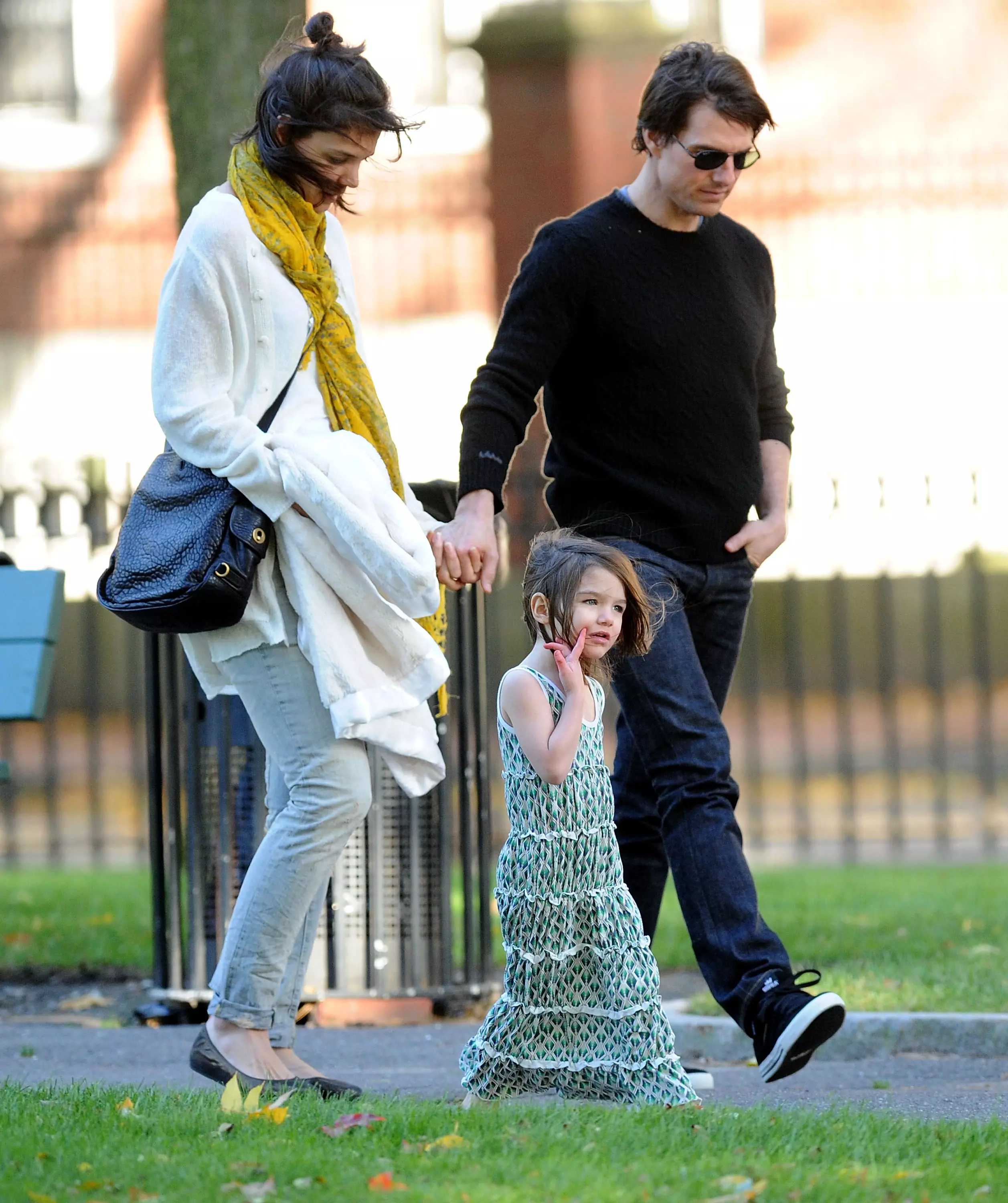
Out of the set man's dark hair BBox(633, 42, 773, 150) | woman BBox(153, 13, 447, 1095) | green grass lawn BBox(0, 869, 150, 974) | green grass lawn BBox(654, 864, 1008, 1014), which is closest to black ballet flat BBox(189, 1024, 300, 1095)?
woman BBox(153, 13, 447, 1095)

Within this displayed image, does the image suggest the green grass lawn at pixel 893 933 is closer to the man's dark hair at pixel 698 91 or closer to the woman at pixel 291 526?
the woman at pixel 291 526

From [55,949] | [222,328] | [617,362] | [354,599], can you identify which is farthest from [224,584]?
[55,949]

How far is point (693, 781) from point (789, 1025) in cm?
58

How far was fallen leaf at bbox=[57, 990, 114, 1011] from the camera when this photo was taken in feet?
18.5

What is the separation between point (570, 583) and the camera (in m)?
3.62

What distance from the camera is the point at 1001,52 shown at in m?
15.6

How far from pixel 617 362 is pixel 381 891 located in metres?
1.91

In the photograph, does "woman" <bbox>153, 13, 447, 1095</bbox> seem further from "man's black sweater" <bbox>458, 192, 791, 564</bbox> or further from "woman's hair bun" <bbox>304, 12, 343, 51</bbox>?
"man's black sweater" <bbox>458, 192, 791, 564</bbox>

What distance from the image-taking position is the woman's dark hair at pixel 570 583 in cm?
362

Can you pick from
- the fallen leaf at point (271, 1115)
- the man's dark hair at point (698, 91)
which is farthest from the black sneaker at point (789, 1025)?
the man's dark hair at point (698, 91)

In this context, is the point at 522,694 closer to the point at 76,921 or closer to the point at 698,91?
the point at 698,91

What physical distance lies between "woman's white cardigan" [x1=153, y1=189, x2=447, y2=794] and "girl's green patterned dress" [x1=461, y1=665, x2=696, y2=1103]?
35cm

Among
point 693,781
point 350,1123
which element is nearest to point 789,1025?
point 693,781

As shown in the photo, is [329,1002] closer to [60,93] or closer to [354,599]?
[354,599]
